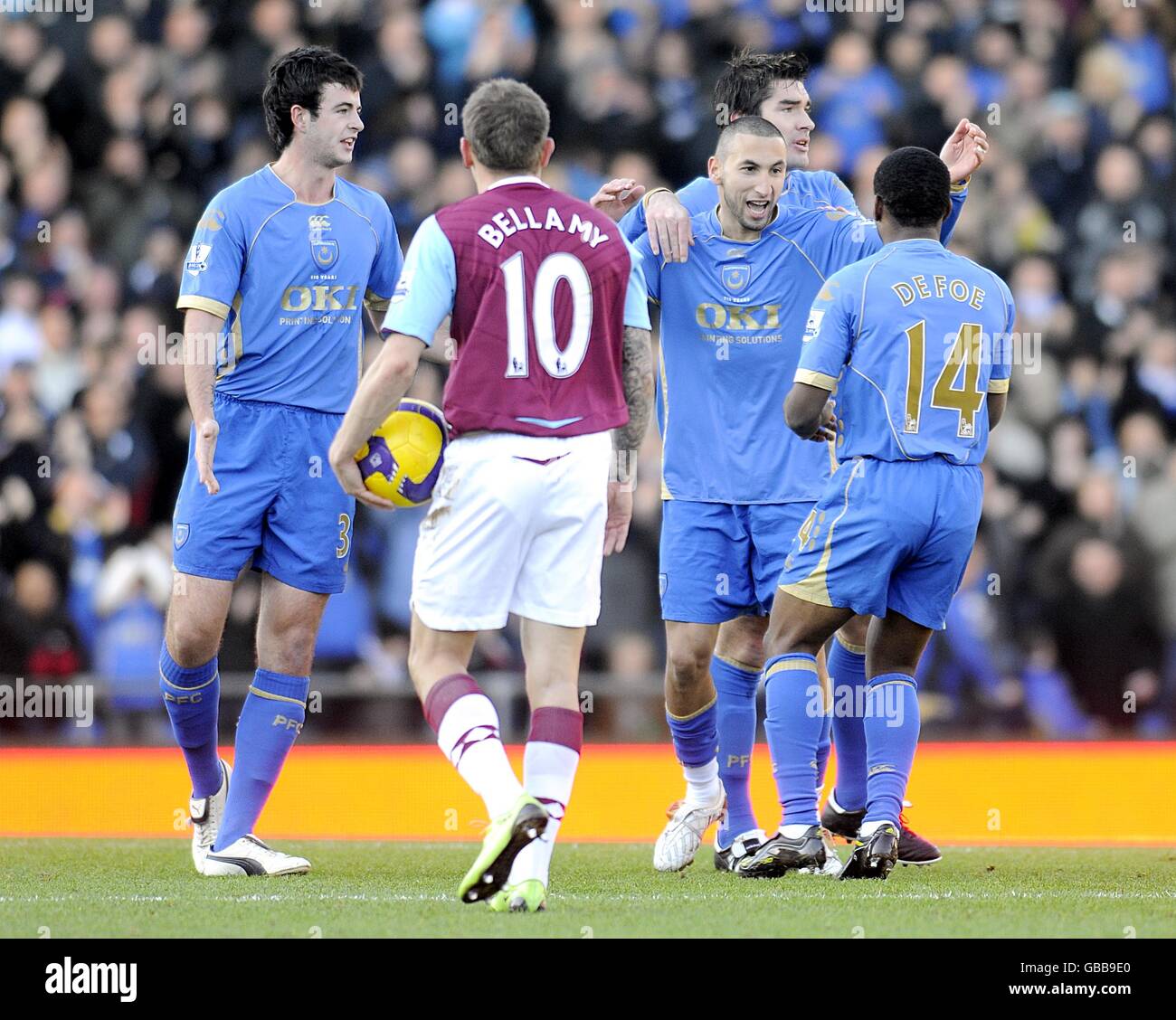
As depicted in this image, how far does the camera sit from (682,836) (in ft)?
20.5

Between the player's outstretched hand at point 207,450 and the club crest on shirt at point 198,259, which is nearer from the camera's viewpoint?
the player's outstretched hand at point 207,450

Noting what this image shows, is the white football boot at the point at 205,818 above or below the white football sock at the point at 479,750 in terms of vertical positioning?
below

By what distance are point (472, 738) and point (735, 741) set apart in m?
1.93

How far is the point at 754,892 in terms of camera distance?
17.8ft

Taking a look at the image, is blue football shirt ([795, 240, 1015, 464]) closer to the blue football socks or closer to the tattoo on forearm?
the tattoo on forearm

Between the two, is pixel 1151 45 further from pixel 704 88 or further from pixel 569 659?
pixel 569 659

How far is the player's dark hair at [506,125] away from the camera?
16.0 feet

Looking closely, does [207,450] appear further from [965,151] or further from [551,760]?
[965,151]

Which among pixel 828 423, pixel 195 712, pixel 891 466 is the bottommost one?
pixel 195 712

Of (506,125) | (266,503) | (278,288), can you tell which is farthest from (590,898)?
(278,288)

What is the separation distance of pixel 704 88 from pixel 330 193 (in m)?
6.57

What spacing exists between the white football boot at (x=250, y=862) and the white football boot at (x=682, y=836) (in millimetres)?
1202

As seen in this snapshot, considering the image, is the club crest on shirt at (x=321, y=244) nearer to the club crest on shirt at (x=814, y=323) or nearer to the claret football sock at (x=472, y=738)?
the club crest on shirt at (x=814, y=323)

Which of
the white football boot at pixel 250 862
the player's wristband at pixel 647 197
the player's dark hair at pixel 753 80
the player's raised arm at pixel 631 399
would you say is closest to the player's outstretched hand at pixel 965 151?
the player's dark hair at pixel 753 80
